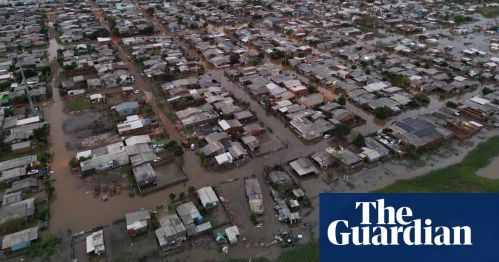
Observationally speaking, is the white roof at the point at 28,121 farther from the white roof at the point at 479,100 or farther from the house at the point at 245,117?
the white roof at the point at 479,100

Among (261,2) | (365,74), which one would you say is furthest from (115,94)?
(261,2)

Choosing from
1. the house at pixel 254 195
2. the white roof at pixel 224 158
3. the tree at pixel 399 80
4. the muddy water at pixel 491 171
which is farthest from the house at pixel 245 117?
the muddy water at pixel 491 171

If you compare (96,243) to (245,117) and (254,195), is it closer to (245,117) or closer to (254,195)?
(254,195)

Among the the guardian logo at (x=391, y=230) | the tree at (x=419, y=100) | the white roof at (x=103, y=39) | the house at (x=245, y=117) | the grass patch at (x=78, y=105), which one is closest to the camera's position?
the the guardian logo at (x=391, y=230)

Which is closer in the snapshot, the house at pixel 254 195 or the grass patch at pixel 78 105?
the house at pixel 254 195

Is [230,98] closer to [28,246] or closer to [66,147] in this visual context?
[66,147]

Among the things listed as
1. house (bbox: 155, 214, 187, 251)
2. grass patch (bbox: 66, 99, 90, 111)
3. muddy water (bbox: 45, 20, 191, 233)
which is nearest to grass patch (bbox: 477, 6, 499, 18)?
muddy water (bbox: 45, 20, 191, 233)

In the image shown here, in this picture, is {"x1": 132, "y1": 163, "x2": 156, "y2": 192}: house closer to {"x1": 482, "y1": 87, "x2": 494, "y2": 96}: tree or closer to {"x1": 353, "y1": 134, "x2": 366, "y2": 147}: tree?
{"x1": 353, "y1": 134, "x2": 366, "y2": 147}: tree
